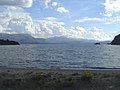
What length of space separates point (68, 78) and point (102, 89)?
354 centimetres

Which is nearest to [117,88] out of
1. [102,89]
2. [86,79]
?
[102,89]

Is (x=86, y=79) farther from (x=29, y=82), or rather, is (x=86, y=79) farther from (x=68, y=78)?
(x=29, y=82)

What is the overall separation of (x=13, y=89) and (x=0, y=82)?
193cm

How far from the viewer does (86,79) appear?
82.9 ft

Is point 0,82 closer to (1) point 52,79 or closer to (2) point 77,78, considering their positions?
(1) point 52,79

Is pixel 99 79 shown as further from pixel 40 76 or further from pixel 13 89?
pixel 13 89

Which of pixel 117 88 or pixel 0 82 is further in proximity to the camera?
pixel 0 82

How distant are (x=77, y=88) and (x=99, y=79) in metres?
2.81

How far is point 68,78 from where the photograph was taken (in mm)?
25781

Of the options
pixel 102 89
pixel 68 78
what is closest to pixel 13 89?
pixel 68 78

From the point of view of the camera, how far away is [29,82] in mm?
25078

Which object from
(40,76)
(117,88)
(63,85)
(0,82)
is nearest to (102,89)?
(117,88)

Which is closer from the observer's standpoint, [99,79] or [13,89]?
[13,89]

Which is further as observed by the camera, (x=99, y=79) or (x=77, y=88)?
(x=99, y=79)
